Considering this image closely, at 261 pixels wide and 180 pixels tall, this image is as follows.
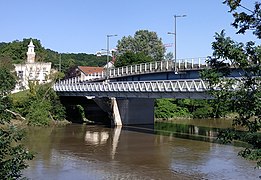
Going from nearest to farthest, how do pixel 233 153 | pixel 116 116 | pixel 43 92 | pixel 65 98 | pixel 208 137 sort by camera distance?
pixel 233 153 < pixel 208 137 < pixel 116 116 < pixel 43 92 < pixel 65 98

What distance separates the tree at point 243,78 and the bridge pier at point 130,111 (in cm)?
4994

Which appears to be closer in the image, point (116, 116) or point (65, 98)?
point (116, 116)

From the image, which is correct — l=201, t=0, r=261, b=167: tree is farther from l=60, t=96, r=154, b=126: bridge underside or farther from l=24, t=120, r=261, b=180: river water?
l=60, t=96, r=154, b=126: bridge underside

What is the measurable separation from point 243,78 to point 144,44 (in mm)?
100622

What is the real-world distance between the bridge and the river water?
479 cm

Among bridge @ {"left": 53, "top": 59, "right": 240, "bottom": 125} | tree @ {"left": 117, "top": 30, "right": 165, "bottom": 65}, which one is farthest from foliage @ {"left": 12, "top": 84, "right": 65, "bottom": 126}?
tree @ {"left": 117, "top": 30, "right": 165, "bottom": 65}

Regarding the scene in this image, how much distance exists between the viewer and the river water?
26.2 m

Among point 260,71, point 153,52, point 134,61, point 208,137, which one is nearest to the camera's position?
point 260,71

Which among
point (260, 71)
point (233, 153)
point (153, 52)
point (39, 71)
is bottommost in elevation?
point (233, 153)

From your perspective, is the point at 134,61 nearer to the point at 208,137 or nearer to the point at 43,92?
the point at 43,92

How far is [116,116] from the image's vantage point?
60.2 metres

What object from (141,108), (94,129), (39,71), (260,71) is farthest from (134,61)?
(260,71)

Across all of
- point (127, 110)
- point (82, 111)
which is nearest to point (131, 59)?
point (82, 111)

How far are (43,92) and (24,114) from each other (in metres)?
4.50
